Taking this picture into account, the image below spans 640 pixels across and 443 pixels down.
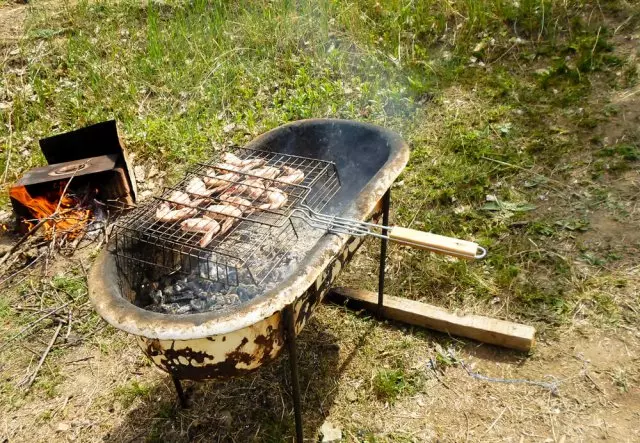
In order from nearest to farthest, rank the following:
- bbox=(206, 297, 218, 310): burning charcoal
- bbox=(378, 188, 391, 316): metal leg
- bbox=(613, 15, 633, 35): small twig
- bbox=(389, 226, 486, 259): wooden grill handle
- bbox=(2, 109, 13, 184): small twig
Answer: bbox=(389, 226, 486, 259): wooden grill handle → bbox=(206, 297, 218, 310): burning charcoal → bbox=(378, 188, 391, 316): metal leg → bbox=(613, 15, 633, 35): small twig → bbox=(2, 109, 13, 184): small twig

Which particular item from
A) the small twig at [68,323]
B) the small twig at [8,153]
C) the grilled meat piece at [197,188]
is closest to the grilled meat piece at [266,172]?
the grilled meat piece at [197,188]

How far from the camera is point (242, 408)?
119 inches

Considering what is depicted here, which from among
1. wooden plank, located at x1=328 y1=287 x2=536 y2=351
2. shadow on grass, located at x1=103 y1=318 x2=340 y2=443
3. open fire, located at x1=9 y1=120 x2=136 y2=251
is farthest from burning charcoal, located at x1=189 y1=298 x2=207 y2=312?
open fire, located at x1=9 y1=120 x2=136 y2=251

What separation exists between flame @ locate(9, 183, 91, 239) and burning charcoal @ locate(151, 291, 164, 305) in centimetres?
228

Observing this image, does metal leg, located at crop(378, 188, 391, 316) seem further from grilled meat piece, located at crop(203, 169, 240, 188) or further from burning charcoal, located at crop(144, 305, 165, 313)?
burning charcoal, located at crop(144, 305, 165, 313)

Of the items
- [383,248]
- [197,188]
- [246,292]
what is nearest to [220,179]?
[197,188]

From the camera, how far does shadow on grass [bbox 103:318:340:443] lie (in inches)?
114

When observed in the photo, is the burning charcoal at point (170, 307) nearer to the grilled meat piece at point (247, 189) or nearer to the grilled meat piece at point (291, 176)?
the grilled meat piece at point (247, 189)

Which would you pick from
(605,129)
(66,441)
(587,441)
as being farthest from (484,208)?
(66,441)

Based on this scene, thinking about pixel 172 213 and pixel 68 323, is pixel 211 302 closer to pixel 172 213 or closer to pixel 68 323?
pixel 172 213

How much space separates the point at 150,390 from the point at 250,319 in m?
1.79

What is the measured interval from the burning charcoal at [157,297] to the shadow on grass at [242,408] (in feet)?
2.99

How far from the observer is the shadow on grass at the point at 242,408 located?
9.53 feet

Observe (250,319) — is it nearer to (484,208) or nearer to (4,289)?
(484,208)
